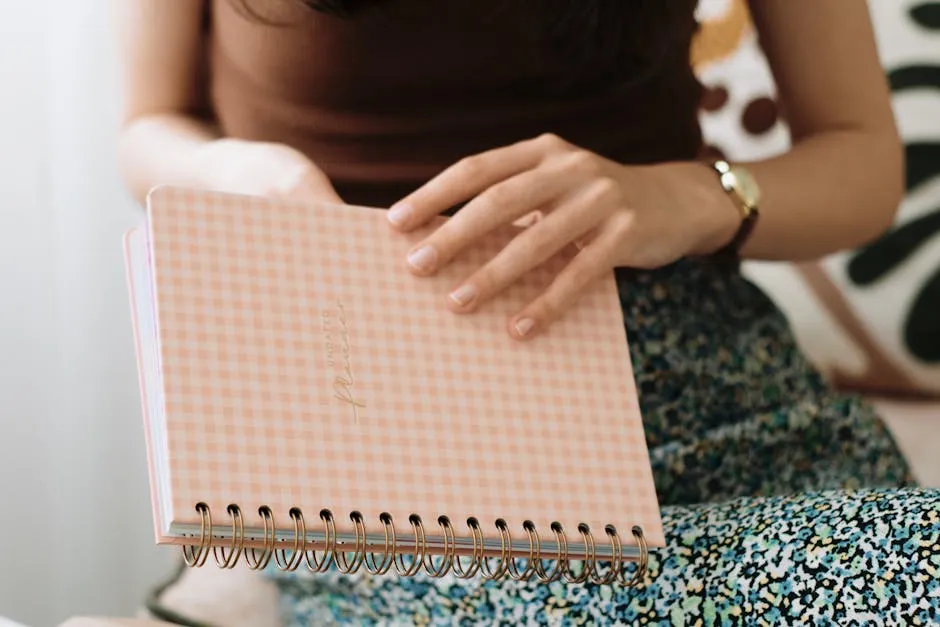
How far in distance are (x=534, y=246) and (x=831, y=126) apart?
0.39 m

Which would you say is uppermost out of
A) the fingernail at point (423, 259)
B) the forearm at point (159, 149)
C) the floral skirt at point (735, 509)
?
the forearm at point (159, 149)

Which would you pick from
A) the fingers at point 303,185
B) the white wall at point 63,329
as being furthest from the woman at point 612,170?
the white wall at point 63,329

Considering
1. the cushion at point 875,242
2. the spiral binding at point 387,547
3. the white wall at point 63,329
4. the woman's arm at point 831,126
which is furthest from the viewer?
the cushion at point 875,242

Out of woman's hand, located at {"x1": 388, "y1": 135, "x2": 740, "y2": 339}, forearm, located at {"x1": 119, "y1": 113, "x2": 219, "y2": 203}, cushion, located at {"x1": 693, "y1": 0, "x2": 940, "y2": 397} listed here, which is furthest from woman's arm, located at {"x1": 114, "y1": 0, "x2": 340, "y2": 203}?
cushion, located at {"x1": 693, "y1": 0, "x2": 940, "y2": 397}

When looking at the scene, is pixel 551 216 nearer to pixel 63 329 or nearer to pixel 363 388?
pixel 363 388

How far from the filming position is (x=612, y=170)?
629mm

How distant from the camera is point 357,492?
18.9 inches

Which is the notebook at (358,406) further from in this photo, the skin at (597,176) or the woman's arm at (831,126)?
the woman's arm at (831,126)

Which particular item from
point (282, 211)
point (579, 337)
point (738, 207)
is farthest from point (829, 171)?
point (282, 211)

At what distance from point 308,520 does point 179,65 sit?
0.48 metres

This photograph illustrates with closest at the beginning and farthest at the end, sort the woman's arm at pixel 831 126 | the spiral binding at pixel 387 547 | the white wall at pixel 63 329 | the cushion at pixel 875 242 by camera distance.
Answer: the spiral binding at pixel 387 547 → the woman's arm at pixel 831 126 → the white wall at pixel 63 329 → the cushion at pixel 875 242

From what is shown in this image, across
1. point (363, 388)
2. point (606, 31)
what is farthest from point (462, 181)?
point (606, 31)

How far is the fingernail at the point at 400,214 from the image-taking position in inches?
21.5

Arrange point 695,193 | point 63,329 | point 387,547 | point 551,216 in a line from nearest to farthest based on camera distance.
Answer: point 387,547 < point 551,216 < point 695,193 < point 63,329
